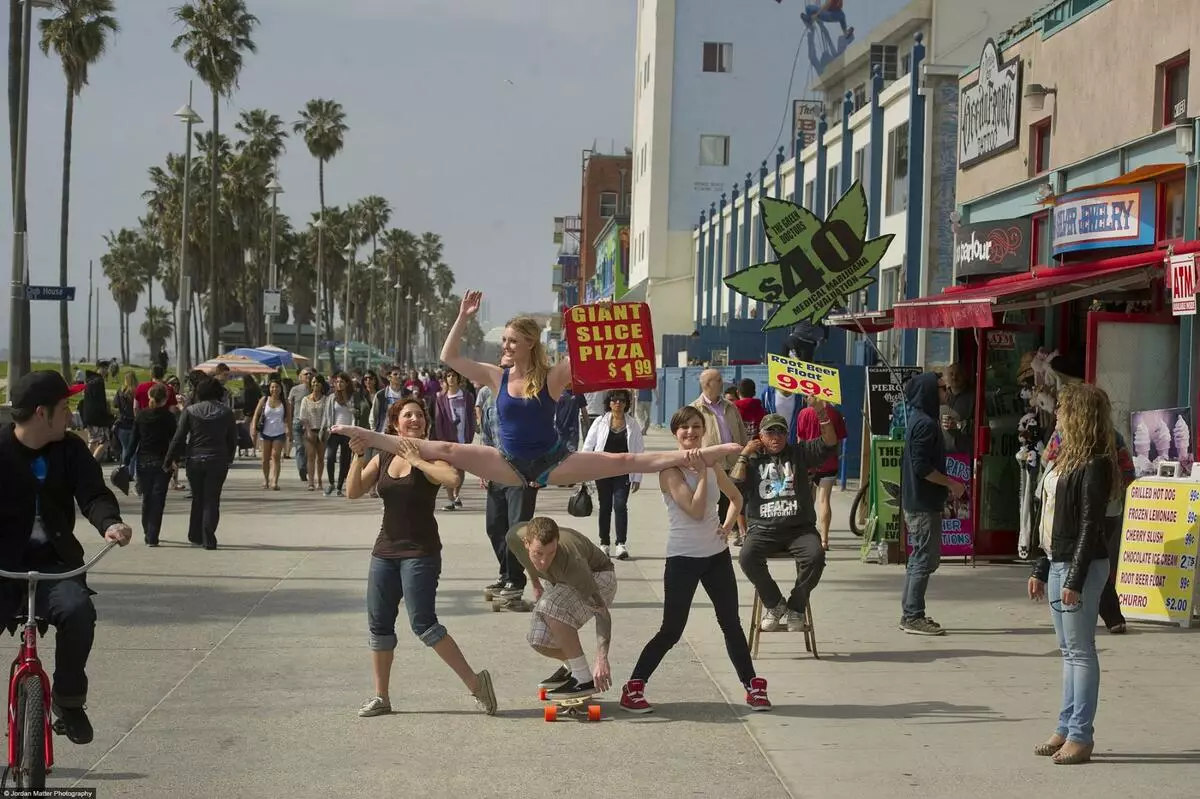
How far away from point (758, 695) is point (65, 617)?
3.70m

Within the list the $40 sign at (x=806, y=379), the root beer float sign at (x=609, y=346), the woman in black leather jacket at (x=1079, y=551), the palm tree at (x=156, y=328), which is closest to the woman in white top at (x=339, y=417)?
the $40 sign at (x=806, y=379)

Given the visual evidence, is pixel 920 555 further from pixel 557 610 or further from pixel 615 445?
pixel 615 445

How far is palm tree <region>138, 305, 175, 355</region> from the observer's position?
6309 inches

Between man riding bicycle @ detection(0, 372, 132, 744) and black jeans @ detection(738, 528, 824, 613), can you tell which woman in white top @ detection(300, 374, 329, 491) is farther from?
man riding bicycle @ detection(0, 372, 132, 744)

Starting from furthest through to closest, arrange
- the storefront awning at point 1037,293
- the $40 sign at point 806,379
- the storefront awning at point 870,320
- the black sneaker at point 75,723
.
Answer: the storefront awning at point 870,320, the $40 sign at point 806,379, the storefront awning at point 1037,293, the black sneaker at point 75,723

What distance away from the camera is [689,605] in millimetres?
7914

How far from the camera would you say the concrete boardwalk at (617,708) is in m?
6.46

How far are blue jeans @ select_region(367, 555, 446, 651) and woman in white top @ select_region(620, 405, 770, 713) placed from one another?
1166 millimetres

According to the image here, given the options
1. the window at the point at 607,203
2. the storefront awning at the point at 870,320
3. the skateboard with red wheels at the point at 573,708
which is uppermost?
the window at the point at 607,203

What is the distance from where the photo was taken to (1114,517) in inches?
283

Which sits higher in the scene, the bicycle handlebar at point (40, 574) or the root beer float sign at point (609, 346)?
the root beer float sign at point (609, 346)

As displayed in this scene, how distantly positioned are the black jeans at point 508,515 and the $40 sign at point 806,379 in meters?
2.75

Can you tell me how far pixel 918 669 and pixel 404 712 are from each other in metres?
3.40

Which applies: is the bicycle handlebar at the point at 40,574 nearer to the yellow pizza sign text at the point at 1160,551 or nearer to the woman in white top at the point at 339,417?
the yellow pizza sign text at the point at 1160,551
